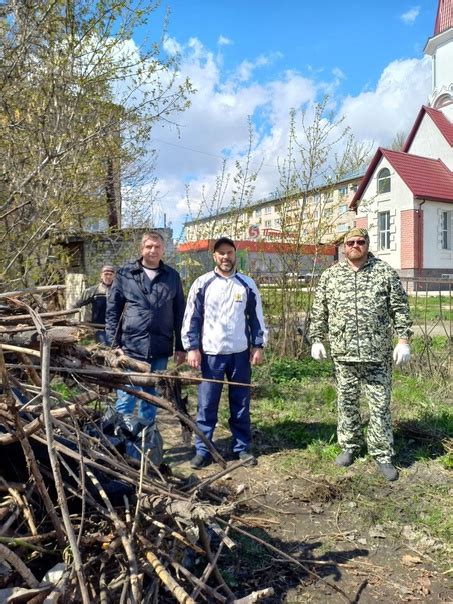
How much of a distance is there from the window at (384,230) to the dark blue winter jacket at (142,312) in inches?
789

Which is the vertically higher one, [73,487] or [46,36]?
[46,36]

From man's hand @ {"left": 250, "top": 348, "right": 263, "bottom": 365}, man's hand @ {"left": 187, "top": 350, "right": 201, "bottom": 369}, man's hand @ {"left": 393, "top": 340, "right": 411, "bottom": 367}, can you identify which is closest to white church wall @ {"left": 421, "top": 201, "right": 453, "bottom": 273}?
man's hand @ {"left": 393, "top": 340, "right": 411, "bottom": 367}

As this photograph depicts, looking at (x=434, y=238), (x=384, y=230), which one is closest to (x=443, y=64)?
(x=384, y=230)

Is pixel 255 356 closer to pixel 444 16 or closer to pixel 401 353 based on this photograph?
pixel 401 353

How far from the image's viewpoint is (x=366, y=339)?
3.64 m

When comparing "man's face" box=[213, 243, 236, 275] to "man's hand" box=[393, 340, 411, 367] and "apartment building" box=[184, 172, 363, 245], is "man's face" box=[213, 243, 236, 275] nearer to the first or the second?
"man's hand" box=[393, 340, 411, 367]

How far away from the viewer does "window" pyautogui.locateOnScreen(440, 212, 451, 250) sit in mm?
21625

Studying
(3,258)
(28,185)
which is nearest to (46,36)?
(28,185)

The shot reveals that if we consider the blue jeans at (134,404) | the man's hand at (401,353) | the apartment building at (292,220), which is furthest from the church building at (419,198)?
the blue jeans at (134,404)

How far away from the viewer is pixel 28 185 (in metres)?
5.30

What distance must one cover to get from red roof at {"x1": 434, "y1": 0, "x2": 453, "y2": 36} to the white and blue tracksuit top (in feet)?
89.4

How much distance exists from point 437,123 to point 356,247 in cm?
2310

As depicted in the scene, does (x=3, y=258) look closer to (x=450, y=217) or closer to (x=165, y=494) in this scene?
(x=165, y=494)

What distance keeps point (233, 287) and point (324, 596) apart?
232 cm
